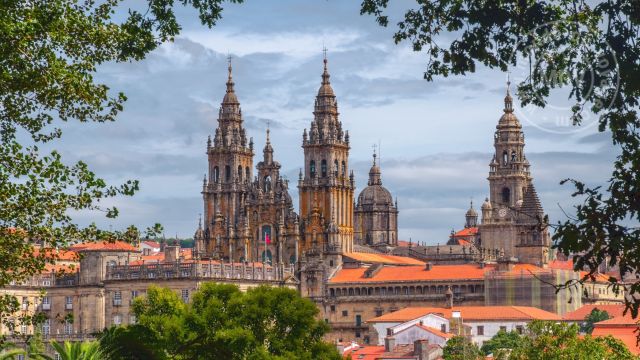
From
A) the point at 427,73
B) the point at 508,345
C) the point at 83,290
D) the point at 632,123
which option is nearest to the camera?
the point at 632,123

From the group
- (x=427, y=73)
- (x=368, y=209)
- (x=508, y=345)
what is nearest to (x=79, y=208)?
(x=427, y=73)

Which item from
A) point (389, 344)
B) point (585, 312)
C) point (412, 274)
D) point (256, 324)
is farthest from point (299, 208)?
point (256, 324)

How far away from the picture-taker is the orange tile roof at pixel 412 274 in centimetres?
14225

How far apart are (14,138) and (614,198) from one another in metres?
12.6

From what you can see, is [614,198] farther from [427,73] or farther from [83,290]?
[83,290]

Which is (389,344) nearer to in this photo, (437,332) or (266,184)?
(437,332)

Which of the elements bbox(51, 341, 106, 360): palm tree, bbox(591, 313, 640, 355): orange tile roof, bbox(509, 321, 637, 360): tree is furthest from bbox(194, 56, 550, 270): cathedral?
bbox(51, 341, 106, 360): palm tree

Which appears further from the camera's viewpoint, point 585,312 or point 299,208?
point 299,208

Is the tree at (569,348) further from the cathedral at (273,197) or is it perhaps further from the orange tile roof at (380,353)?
the cathedral at (273,197)

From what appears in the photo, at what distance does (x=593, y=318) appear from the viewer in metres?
127

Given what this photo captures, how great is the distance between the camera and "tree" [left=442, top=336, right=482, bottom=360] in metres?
A: 93.6

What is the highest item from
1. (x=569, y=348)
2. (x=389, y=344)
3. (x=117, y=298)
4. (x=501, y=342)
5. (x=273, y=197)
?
(x=273, y=197)

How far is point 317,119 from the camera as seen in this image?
156000 millimetres

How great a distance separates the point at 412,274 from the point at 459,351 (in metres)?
46.9
